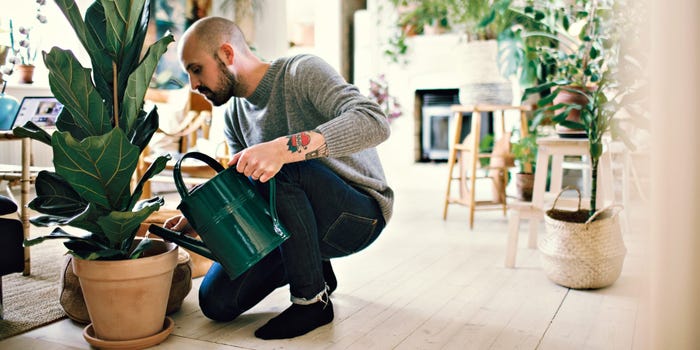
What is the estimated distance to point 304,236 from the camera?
1.41 meters

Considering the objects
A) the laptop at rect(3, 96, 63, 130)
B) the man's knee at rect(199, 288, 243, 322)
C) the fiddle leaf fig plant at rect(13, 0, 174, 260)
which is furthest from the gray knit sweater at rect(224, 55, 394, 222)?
the laptop at rect(3, 96, 63, 130)

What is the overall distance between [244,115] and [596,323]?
3.59 feet

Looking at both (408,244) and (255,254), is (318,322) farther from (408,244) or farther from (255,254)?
(408,244)

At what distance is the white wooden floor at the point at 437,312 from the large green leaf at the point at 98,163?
389 millimetres

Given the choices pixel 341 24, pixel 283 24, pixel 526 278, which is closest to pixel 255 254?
pixel 526 278

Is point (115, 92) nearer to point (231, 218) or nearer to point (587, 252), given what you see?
point (231, 218)

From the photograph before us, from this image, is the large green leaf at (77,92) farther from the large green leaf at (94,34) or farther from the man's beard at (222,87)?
the man's beard at (222,87)

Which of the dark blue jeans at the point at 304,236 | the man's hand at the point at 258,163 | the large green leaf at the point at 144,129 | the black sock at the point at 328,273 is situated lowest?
the black sock at the point at 328,273

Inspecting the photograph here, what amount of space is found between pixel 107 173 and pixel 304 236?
0.45 meters

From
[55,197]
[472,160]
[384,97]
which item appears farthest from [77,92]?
[384,97]

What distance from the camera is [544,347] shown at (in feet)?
4.54

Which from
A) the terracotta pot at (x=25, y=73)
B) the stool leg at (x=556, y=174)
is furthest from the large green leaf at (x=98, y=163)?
the terracotta pot at (x=25, y=73)

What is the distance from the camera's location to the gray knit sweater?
139 cm

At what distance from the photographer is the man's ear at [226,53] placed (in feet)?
5.02
